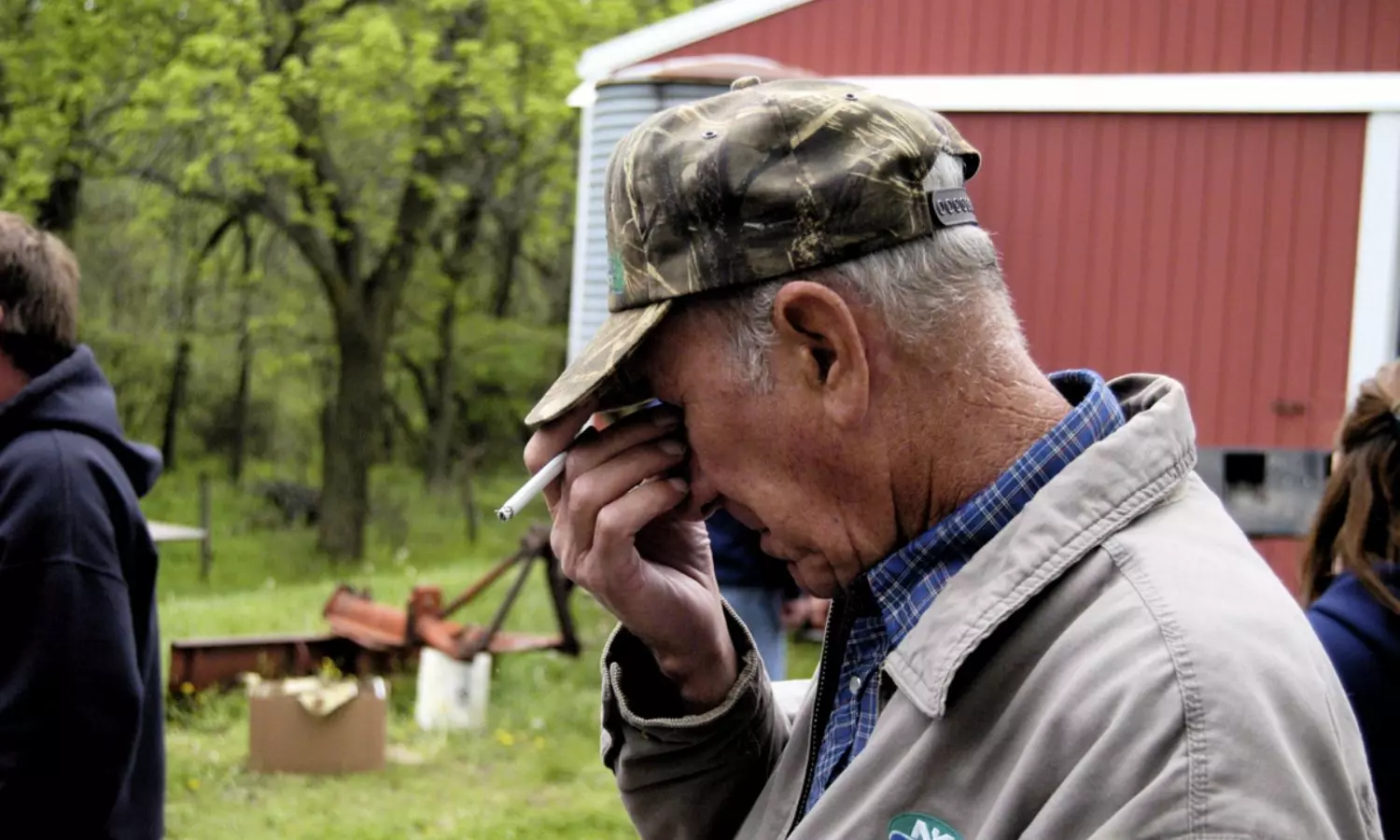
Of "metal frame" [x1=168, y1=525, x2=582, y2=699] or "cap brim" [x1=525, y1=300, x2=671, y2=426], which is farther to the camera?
"metal frame" [x1=168, y1=525, x2=582, y2=699]

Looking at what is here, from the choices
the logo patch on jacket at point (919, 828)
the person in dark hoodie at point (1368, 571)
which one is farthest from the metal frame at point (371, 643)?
the logo patch on jacket at point (919, 828)

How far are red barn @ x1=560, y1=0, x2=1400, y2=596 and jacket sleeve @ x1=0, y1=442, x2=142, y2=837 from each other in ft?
16.0

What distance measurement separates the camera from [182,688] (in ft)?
25.5

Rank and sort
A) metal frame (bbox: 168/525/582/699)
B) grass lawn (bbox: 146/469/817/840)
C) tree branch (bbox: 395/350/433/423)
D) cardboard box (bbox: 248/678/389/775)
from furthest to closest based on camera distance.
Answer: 1. tree branch (bbox: 395/350/433/423)
2. metal frame (bbox: 168/525/582/699)
3. cardboard box (bbox: 248/678/389/775)
4. grass lawn (bbox: 146/469/817/840)

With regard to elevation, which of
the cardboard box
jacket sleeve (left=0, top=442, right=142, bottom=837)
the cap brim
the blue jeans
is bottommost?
the cardboard box

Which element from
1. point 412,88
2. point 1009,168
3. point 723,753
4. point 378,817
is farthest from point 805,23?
point 412,88

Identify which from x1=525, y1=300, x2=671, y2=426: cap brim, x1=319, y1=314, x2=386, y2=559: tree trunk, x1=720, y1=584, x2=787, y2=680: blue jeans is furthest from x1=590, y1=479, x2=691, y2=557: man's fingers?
x1=319, y1=314, x2=386, y2=559: tree trunk

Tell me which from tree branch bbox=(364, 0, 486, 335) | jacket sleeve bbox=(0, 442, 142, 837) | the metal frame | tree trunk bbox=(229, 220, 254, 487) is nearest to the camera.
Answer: jacket sleeve bbox=(0, 442, 142, 837)

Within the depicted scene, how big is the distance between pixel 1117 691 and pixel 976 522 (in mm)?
254

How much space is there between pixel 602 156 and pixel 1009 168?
216 cm

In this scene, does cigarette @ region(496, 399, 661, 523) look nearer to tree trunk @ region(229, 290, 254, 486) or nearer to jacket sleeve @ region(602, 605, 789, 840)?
jacket sleeve @ region(602, 605, 789, 840)

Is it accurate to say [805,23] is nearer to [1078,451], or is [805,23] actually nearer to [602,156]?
[602,156]

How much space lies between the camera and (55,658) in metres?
2.79

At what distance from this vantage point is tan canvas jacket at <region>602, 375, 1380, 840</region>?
3.49 feet
